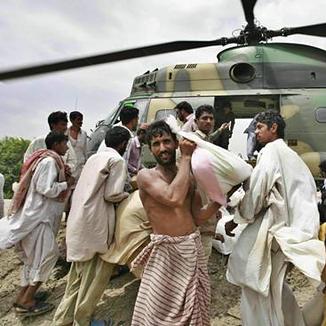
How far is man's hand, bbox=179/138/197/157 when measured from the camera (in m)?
2.37

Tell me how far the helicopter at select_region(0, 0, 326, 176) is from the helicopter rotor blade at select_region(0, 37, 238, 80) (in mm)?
894

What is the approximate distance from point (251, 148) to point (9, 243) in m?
3.19

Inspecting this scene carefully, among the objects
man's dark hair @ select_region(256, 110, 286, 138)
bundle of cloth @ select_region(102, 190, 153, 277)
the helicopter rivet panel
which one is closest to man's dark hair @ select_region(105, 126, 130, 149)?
bundle of cloth @ select_region(102, 190, 153, 277)

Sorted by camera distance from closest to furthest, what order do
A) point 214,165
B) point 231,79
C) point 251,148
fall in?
point 214,165 < point 251,148 < point 231,79

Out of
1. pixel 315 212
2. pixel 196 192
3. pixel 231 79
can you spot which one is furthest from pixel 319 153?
pixel 196 192

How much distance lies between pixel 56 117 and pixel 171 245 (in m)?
2.74

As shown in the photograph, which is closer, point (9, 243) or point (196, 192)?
point (196, 192)

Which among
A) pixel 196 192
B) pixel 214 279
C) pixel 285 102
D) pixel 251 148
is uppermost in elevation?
pixel 285 102

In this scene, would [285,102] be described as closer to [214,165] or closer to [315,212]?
[315,212]

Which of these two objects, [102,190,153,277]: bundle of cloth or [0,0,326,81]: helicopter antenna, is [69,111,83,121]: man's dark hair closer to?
[0,0,326,81]: helicopter antenna

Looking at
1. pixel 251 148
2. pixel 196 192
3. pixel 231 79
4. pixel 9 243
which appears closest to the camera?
pixel 196 192

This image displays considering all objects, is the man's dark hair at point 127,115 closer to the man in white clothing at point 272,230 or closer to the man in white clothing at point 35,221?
the man in white clothing at point 35,221

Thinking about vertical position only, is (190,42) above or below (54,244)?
above

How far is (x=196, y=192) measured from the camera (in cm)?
253
